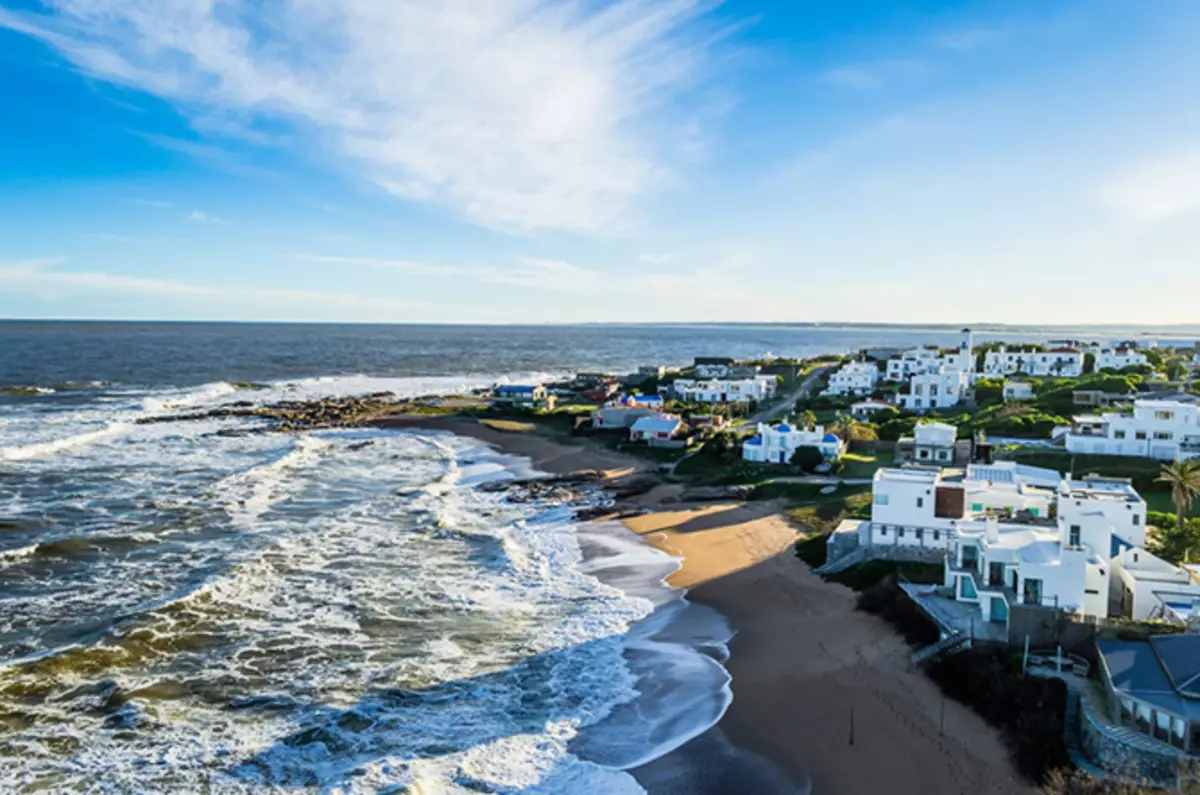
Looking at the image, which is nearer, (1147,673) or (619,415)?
(1147,673)

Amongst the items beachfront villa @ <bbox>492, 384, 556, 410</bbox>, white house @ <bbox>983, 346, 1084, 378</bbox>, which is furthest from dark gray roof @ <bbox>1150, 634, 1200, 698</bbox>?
white house @ <bbox>983, 346, 1084, 378</bbox>

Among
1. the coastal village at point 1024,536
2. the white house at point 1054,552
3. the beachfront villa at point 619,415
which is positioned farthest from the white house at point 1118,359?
the white house at point 1054,552

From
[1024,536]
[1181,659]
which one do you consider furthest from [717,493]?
[1181,659]

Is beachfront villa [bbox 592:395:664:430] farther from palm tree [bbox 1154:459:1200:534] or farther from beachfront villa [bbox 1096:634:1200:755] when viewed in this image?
beachfront villa [bbox 1096:634:1200:755]

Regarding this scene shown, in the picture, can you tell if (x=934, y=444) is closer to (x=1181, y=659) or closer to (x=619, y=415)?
(x=619, y=415)

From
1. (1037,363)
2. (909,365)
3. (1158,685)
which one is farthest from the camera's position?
(909,365)
